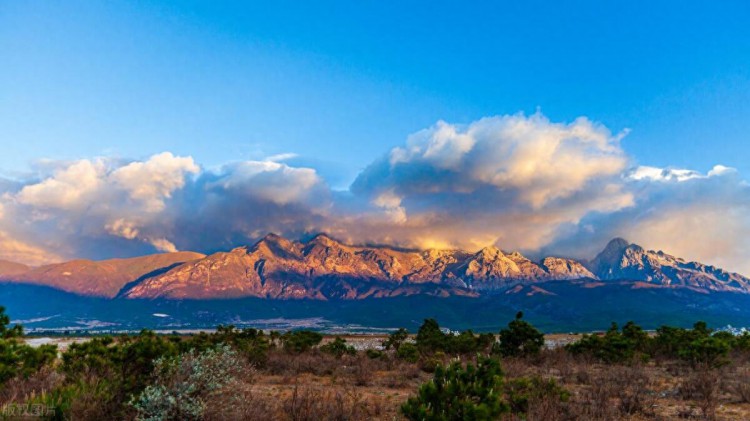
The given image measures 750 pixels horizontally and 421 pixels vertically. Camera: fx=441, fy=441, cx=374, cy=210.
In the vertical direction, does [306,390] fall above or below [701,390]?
above

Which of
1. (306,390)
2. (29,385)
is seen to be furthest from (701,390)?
(29,385)

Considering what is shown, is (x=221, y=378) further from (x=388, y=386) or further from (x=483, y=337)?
(x=483, y=337)

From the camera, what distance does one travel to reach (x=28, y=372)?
14.4m

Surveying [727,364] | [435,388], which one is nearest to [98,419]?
[435,388]

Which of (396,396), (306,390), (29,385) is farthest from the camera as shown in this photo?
(396,396)

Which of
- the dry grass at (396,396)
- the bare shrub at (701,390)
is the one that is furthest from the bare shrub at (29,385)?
the bare shrub at (701,390)

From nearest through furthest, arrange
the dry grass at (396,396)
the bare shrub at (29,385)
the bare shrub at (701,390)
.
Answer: the dry grass at (396,396), the bare shrub at (29,385), the bare shrub at (701,390)

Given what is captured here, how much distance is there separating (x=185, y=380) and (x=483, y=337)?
3301 centimetres

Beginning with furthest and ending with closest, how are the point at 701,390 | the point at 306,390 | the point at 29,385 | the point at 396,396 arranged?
the point at 396,396
the point at 701,390
the point at 306,390
the point at 29,385

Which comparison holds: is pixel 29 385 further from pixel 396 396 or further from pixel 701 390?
pixel 701 390

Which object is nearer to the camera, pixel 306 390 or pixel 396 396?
pixel 306 390

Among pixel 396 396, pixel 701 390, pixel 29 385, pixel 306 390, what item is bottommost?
pixel 396 396

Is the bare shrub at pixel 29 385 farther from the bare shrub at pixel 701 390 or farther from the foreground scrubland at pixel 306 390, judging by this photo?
the bare shrub at pixel 701 390

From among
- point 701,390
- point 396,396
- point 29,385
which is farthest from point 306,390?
point 701,390
